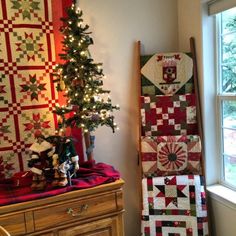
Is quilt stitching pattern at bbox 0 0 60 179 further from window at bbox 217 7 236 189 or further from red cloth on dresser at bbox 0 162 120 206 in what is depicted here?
window at bbox 217 7 236 189

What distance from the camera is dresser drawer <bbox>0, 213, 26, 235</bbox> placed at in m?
1.40

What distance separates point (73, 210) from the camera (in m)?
1.56

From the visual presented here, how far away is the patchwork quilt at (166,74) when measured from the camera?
7.15ft

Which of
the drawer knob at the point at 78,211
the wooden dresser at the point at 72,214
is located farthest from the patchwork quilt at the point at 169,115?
the drawer knob at the point at 78,211

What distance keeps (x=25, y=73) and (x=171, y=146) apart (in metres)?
1.23

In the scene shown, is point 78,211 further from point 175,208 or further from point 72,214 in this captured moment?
point 175,208

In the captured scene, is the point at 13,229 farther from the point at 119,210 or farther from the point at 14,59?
the point at 14,59

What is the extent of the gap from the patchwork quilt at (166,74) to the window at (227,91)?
0.25 metres

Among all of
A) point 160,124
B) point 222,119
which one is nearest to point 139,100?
point 160,124

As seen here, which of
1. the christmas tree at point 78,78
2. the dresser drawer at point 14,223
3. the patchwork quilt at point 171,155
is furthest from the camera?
the patchwork quilt at point 171,155

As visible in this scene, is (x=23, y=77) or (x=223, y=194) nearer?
(x=23, y=77)

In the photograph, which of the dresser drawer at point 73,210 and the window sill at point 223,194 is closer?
the dresser drawer at point 73,210

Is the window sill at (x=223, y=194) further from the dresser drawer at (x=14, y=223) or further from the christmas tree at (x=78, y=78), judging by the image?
the dresser drawer at (x=14, y=223)

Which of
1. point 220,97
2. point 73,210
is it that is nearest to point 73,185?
point 73,210
